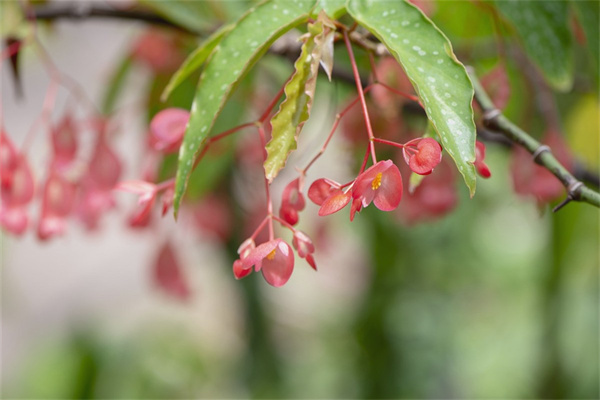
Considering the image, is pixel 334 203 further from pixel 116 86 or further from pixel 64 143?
pixel 116 86

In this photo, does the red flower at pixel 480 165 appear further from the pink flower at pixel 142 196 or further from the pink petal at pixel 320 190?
Result: the pink flower at pixel 142 196

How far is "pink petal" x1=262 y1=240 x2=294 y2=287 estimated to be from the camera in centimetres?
32

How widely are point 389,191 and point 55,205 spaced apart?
377mm

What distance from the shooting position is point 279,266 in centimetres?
32

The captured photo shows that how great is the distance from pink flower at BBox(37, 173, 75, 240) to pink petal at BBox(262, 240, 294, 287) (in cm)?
31

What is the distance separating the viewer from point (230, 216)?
3.04 ft

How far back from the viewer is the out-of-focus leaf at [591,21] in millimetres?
469

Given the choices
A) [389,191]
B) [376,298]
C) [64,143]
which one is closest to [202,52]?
[389,191]

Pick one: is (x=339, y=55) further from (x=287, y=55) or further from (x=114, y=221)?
(x=114, y=221)

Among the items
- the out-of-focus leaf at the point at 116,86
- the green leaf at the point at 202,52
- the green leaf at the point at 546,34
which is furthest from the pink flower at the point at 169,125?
the out-of-focus leaf at the point at 116,86

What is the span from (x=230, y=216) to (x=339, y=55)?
40 centimetres

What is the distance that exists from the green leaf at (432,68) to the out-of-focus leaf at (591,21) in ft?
0.69

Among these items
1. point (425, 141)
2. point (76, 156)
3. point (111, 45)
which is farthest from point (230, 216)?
point (111, 45)

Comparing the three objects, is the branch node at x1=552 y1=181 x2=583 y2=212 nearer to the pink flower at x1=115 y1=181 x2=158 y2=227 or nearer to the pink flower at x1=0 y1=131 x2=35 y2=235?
the pink flower at x1=115 y1=181 x2=158 y2=227
